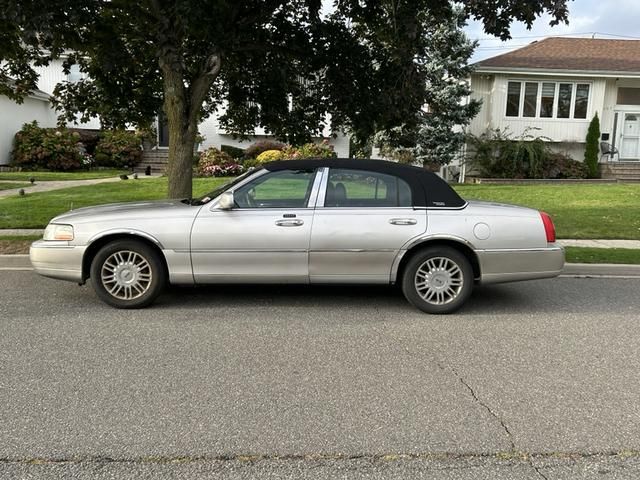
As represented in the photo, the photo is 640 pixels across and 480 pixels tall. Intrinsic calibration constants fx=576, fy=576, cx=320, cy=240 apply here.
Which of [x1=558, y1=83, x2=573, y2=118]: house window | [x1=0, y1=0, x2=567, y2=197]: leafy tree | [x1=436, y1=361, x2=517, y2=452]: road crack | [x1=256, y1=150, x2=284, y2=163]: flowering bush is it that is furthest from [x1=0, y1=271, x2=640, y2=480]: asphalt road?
[x1=558, y1=83, x2=573, y2=118]: house window

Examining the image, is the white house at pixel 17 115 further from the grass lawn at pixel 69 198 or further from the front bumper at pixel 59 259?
the front bumper at pixel 59 259

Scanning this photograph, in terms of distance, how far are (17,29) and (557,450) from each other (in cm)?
859

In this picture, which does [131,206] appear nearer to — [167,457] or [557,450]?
[167,457]

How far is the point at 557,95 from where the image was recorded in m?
22.9

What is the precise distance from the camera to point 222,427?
11.3 ft

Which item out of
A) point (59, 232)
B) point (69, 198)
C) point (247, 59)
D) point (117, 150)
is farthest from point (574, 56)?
point (59, 232)

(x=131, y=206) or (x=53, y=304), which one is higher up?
(x=131, y=206)

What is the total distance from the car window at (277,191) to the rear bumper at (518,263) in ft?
6.24

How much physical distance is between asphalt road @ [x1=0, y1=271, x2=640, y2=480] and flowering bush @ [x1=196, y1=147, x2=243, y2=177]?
14728 millimetres

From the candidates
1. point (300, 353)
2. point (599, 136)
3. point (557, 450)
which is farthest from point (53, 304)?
point (599, 136)

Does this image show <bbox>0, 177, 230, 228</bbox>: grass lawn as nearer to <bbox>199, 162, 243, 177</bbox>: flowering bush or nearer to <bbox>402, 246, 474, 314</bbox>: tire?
<bbox>199, 162, 243, 177</bbox>: flowering bush

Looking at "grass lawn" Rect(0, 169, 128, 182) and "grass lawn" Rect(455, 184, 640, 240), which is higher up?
"grass lawn" Rect(0, 169, 128, 182)

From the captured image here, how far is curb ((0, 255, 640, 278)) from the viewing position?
802cm

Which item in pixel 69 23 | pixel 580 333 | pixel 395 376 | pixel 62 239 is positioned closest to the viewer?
pixel 395 376
